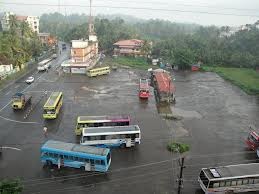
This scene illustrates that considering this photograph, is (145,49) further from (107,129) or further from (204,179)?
(204,179)

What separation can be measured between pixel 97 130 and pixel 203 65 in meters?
43.3

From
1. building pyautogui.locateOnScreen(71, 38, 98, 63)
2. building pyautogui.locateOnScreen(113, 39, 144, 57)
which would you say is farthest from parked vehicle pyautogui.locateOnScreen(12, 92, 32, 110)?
building pyautogui.locateOnScreen(113, 39, 144, 57)

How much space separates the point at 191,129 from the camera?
2836 centimetres

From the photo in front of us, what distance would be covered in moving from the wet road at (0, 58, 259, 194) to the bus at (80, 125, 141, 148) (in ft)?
2.36

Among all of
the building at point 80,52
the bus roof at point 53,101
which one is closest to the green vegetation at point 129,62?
the building at point 80,52

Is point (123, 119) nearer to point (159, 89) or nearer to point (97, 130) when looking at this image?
point (97, 130)

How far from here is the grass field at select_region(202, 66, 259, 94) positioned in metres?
43.9

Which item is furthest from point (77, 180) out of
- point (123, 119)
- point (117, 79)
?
point (117, 79)

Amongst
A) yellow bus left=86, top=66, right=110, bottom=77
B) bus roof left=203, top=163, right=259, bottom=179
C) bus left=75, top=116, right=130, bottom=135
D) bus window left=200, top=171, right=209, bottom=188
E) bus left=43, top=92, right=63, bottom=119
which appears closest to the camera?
bus window left=200, top=171, right=209, bottom=188

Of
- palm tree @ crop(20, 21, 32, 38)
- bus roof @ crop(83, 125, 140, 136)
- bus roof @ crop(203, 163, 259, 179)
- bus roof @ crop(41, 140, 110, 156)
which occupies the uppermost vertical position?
palm tree @ crop(20, 21, 32, 38)

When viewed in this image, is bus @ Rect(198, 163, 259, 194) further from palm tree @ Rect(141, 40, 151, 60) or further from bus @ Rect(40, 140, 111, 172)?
palm tree @ Rect(141, 40, 151, 60)

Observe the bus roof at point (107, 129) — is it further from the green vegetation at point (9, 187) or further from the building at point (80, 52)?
the building at point (80, 52)

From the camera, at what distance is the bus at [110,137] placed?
2344 cm

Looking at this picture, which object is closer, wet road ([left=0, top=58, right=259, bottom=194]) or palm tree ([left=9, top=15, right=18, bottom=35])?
wet road ([left=0, top=58, right=259, bottom=194])
